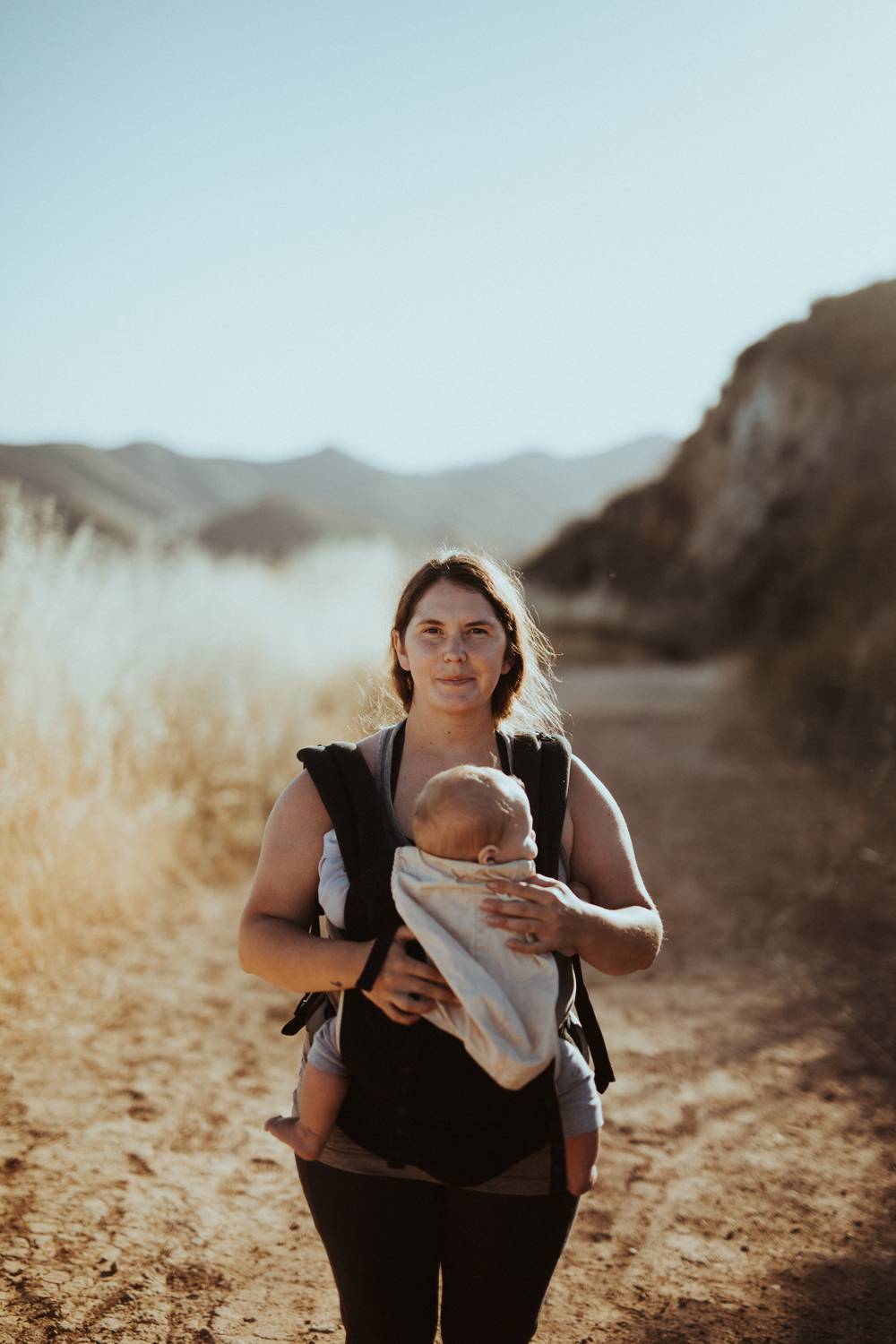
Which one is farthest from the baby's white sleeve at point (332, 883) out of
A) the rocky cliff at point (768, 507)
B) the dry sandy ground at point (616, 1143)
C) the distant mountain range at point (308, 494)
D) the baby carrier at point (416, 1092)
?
the rocky cliff at point (768, 507)

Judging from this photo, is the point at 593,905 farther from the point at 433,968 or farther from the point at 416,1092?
the point at 416,1092

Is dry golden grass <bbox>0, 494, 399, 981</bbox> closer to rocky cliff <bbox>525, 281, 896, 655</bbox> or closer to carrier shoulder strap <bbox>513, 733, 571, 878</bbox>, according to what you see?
carrier shoulder strap <bbox>513, 733, 571, 878</bbox>

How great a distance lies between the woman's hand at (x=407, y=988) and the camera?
1636mm

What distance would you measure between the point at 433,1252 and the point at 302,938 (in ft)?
2.10

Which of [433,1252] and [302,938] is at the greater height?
[302,938]

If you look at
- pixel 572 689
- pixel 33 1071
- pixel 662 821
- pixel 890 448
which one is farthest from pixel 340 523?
pixel 33 1071

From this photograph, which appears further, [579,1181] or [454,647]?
[454,647]

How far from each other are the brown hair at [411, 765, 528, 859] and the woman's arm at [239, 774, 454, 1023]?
0.19 meters

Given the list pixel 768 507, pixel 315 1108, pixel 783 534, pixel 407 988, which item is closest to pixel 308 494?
pixel 768 507

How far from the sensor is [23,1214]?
2857 mm

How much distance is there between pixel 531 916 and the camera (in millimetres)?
1643

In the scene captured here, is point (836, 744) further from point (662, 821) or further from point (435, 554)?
point (435, 554)

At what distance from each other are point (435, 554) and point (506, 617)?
0.78ft

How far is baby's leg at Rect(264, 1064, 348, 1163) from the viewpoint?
177 cm
